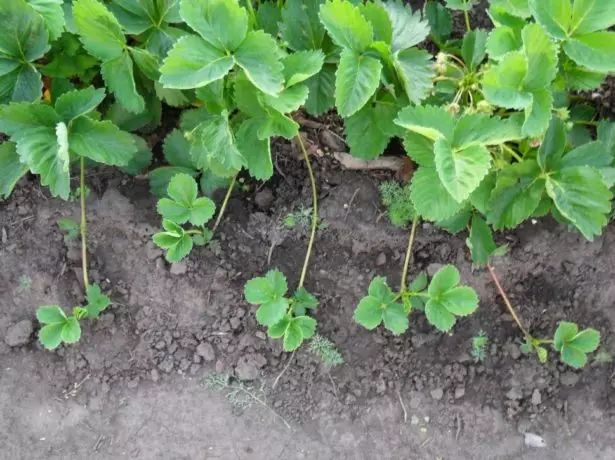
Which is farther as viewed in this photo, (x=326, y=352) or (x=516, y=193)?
(x=326, y=352)

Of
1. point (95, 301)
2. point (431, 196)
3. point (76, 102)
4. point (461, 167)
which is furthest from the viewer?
point (95, 301)

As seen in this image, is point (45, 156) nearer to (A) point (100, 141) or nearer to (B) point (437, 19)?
(A) point (100, 141)

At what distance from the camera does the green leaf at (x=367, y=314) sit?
2.02m

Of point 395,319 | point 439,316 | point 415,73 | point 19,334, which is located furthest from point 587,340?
point 19,334

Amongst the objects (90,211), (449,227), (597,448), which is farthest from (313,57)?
(597,448)

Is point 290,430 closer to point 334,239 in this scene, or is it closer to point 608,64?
point 334,239

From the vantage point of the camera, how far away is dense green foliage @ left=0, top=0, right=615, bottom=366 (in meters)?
1.69

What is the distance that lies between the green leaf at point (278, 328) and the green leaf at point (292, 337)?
14 millimetres

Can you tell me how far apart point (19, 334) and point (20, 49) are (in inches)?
32.5

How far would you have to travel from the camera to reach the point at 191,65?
1686mm

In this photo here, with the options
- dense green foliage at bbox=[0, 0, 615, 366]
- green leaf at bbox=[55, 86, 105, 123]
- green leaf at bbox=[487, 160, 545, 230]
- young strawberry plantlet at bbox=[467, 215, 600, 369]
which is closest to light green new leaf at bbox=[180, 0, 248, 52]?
dense green foliage at bbox=[0, 0, 615, 366]

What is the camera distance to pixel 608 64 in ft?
5.55

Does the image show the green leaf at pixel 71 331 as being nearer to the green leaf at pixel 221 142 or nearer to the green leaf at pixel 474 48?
the green leaf at pixel 221 142

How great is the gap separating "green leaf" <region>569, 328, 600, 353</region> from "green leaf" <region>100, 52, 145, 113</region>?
1.34 m
